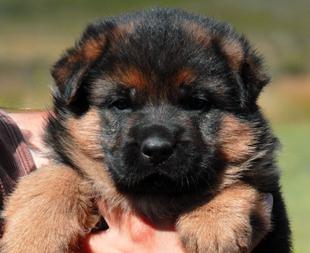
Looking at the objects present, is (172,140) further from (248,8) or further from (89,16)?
(248,8)

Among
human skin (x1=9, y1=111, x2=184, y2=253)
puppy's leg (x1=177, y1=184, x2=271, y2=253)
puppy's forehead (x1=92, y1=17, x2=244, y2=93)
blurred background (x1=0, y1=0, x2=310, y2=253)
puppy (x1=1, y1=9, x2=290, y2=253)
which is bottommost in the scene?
blurred background (x1=0, y1=0, x2=310, y2=253)

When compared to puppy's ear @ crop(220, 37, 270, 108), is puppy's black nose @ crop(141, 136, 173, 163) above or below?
below

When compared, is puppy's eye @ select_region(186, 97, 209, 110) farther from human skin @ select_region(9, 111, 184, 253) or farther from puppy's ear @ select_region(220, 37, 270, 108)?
human skin @ select_region(9, 111, 184, 253)

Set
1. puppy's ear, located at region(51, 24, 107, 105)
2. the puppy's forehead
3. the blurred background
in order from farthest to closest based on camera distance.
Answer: the blurred background → puppy's ear, located at region(51, 24, 107, 105) → the puppy's forehead

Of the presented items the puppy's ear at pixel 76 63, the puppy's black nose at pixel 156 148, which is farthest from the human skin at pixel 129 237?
the puppy's ear at pixel 76 63

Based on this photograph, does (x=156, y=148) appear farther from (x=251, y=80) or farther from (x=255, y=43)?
(x=255, y=43)

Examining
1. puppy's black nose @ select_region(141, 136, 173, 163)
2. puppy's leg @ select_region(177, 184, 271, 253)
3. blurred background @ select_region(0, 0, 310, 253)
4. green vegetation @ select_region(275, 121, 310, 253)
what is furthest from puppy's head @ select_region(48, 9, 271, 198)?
blurred background @ select_region(0, 0, 310, 253)

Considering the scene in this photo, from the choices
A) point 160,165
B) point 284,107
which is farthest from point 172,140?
point 284,107

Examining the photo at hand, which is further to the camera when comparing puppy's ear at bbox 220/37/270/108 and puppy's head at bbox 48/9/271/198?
puppy's ear at bbox 220/37/270/108
